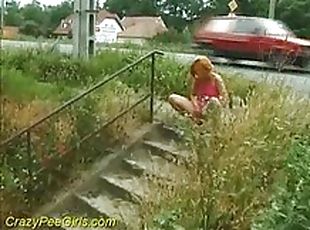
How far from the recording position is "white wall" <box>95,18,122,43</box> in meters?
7.25

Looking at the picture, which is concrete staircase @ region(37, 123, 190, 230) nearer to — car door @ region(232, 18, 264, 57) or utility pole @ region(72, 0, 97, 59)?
utility pole @ region(72, 0, 97, 59)

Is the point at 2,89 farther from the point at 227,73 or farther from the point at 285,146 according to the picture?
the point at 227,73

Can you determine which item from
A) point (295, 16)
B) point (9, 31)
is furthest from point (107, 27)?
point (9, 31)

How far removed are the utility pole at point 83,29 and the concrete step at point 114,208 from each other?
220 cm

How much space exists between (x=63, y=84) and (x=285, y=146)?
2213 mm

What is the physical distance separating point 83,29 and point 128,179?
2.35 metres

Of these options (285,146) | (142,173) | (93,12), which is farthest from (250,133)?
(93,12)

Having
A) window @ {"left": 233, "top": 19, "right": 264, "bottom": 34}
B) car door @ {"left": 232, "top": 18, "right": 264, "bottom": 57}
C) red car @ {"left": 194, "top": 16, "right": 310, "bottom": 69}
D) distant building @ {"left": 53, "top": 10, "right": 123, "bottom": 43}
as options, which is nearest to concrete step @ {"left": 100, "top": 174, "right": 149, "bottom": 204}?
distant building @ {"left": 53, "top": 10, "right": 123, "bottom": 43}

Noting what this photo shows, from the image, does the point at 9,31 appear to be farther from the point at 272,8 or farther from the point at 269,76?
the point at 272,8

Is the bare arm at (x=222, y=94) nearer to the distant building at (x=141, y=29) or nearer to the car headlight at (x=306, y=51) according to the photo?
the distant building at (x=141, y=29)

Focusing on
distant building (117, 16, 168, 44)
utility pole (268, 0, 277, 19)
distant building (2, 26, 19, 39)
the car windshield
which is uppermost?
distant building (2, 26, 19, 39)

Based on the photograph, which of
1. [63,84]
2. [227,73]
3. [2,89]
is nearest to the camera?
[2,89]

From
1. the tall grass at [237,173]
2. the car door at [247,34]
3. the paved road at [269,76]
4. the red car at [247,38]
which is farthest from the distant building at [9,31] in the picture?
the car door at [247,34]

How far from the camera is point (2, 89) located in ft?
9.59
